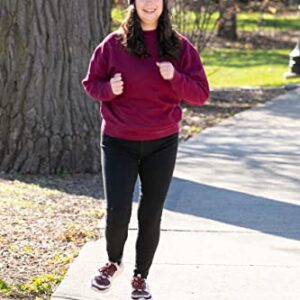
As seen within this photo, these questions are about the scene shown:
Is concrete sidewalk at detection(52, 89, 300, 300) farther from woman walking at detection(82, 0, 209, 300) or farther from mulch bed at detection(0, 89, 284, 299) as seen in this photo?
woman walking at detection(82, 0, 209, 300)

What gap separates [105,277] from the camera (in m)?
5.00

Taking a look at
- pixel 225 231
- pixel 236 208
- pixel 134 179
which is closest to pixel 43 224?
pixel 225 231

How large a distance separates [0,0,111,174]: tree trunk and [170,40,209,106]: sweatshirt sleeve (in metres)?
3.61

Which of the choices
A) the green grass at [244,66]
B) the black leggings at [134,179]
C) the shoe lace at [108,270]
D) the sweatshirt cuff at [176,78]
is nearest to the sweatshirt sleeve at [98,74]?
the black leggings at [134,179]

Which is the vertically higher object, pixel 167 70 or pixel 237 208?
pixel 167 70

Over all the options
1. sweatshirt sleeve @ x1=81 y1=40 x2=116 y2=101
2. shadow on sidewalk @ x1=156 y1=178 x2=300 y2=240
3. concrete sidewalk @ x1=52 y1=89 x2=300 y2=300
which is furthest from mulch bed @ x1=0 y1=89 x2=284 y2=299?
sweatshirt sleeve @ x1=81 y1=40 x2=116 y2=101

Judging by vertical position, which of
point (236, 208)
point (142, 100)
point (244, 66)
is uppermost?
point (142, 100)

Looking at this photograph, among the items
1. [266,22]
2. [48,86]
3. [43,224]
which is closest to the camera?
[43,224]

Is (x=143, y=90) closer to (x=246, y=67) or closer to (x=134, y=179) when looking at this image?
(x=134, y=179)

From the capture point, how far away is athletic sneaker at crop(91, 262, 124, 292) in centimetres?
498

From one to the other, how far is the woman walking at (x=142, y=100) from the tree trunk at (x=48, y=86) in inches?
138

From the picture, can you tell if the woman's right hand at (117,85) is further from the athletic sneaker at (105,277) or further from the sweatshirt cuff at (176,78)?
the athletic sneaker at (105,277)

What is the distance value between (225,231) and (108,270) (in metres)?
1.82

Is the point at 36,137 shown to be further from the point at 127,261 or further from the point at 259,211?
the point at 127,261
